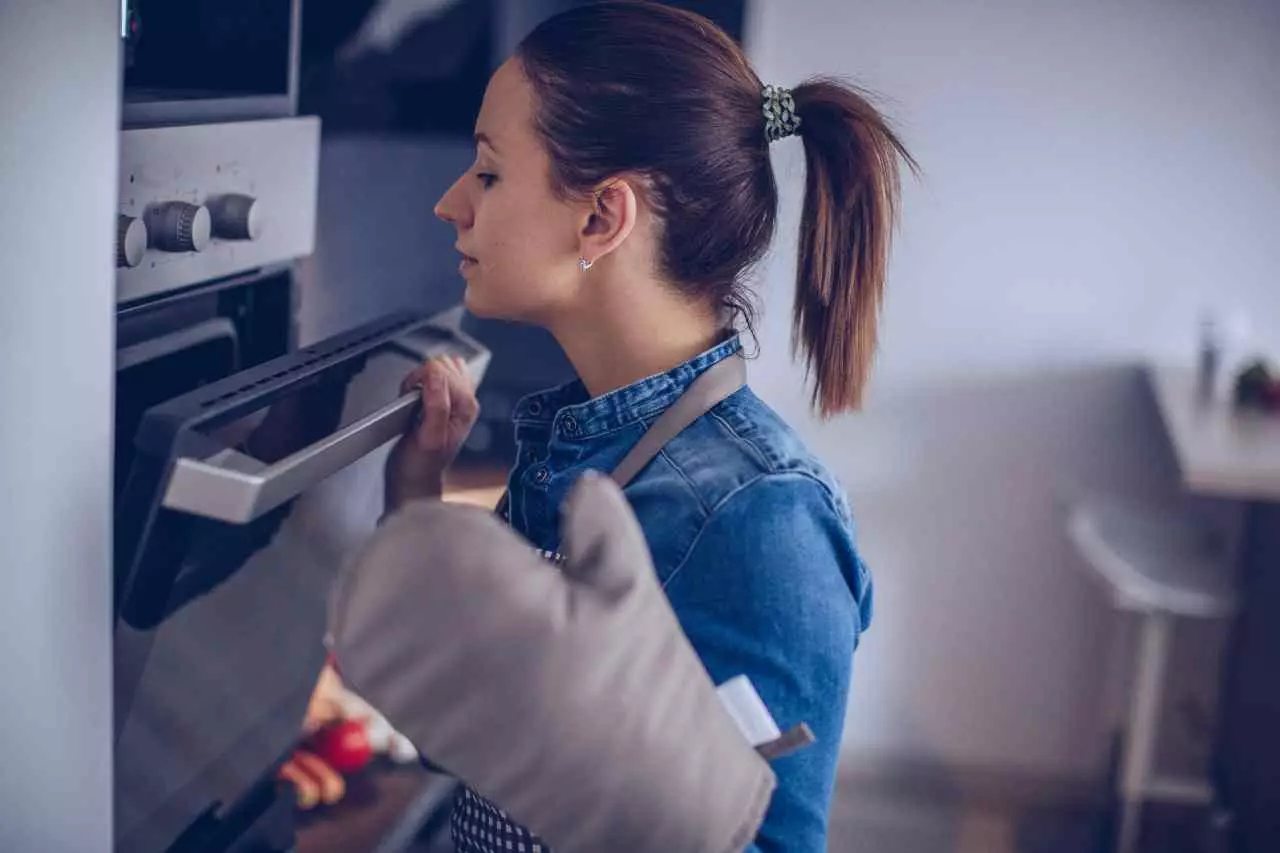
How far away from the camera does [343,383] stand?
89 centimetres

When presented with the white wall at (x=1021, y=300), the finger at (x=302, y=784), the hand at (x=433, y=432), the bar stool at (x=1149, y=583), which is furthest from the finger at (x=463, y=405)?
the bar stool at (x=1149, y=583)

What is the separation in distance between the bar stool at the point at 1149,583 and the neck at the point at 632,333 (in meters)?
1.40

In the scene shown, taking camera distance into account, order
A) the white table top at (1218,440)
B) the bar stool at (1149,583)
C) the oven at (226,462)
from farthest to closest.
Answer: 1. the bar stool at (1149,583)
2. the white table top at (1218,440)
3. the oven at (226,462)

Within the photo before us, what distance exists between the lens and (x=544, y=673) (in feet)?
1.97

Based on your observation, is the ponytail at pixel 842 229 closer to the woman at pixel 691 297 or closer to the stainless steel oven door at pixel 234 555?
the woman at pixel 691 297

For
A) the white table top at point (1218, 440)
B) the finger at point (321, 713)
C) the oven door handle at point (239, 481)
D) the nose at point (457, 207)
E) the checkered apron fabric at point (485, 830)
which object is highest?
the nose at point (457, 207)

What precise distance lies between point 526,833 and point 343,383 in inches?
13.0

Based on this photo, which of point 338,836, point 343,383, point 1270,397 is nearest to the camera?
point 343,383

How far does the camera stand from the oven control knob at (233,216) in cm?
89

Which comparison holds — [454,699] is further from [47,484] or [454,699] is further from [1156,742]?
[1156,742]

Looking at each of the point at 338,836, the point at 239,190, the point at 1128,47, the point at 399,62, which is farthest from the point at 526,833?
the point at 1128,47

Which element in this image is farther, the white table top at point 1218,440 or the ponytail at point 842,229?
the white table top at point 1218,440

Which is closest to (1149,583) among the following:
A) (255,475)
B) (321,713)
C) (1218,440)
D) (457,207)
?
(1218,440)

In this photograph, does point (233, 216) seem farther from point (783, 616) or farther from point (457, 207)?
point (783, 616)
